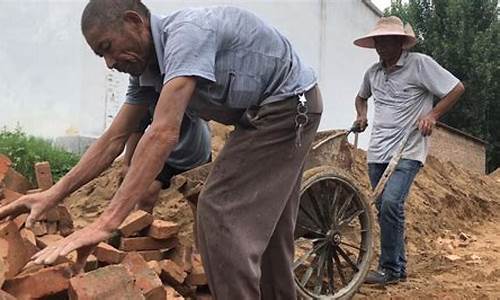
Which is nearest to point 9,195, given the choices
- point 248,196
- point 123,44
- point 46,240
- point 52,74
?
point 46,240

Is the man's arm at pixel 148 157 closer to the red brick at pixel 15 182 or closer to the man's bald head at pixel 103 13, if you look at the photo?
the man's bald head at pixel 103 13

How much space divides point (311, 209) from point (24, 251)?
6.74 feet

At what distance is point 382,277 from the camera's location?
17.9 feet

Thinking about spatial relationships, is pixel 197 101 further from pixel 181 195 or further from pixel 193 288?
pixel 181 195

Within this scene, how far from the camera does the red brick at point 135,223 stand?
14.2ft

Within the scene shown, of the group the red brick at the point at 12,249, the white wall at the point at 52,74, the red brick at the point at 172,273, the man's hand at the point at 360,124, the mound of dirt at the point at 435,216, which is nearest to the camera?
the red brick at the point at 12,249

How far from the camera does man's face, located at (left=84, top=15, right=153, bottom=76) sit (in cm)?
270

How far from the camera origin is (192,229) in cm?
517

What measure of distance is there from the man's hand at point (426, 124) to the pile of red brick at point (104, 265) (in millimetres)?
1928

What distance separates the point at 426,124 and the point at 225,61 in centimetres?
279

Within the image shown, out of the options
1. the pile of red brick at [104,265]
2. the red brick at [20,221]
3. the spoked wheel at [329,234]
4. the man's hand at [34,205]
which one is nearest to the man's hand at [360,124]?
the spoked wheel at [329,234]

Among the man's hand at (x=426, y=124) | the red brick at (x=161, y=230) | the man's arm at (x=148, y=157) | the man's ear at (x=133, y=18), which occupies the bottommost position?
the red brick at (x=161, y=230)

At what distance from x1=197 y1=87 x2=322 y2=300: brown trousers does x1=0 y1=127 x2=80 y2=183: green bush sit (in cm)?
392

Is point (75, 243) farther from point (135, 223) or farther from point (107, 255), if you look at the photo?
point (135, 223)
